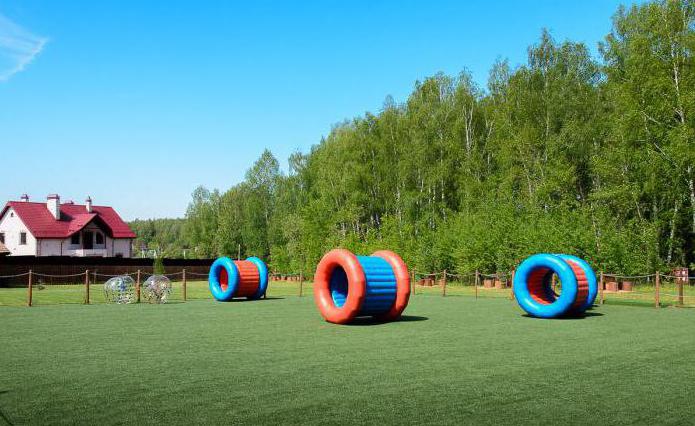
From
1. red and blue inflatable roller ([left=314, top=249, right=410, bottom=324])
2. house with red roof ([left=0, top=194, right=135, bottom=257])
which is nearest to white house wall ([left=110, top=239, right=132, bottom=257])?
house with red roof ([left=0, top=194, right=135, bottom=257])

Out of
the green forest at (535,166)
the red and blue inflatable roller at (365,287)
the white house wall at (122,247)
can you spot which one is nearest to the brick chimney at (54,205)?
the white house wall at (122,247)

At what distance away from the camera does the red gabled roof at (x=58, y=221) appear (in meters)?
50.6

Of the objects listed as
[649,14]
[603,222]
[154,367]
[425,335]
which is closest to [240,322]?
[425,335]

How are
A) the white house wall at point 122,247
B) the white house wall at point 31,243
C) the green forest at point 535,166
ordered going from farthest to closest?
the white house wall at point 122,247 → the white house wall at point 31,243 → the green forest at point 535,166

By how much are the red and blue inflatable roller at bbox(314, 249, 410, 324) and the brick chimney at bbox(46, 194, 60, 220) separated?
4289cm

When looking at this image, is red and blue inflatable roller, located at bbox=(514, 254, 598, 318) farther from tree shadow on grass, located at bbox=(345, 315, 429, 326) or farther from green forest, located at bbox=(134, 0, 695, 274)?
green forest, located at bbox=(134, 0, 695, 274)

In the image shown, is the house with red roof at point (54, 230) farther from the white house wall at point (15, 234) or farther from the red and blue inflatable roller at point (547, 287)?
the red and blue inflatable roller at point (547, 287)

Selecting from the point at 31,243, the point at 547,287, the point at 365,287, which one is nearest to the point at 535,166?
the point at 547,287

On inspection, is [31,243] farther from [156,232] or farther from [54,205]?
[156,232]

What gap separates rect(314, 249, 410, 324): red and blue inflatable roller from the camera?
1417cm

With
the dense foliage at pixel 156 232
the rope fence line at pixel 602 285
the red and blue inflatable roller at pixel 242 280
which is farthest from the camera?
the dense foliage at pixel 156 232

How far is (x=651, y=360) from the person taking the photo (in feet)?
31.1

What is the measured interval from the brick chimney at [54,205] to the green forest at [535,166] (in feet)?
58.9

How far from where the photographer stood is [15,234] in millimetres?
51344
